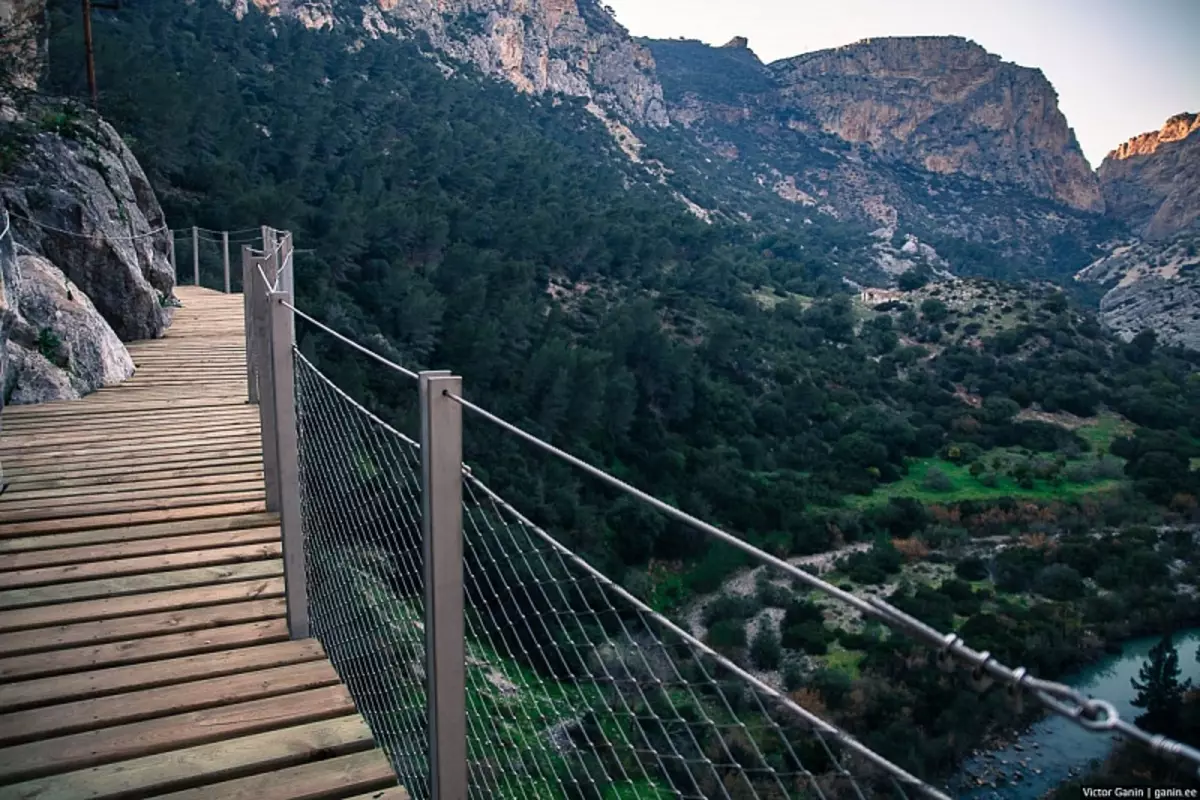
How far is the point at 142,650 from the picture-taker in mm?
2447

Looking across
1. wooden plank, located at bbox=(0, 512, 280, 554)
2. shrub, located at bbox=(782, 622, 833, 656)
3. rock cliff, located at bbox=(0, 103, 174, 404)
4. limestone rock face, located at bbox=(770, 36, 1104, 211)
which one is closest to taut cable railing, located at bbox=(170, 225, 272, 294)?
rock cliff, located at bbox=(0, 103, 174, 404)

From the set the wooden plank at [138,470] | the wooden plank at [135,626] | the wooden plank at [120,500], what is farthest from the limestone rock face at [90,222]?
the wooden plank at [135,626]

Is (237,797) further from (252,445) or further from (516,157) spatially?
(516,157)

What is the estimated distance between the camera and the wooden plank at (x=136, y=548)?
2963 mm

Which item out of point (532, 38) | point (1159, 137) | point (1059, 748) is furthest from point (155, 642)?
point (1159, 137)

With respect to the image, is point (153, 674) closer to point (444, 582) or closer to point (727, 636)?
point (444, 582)

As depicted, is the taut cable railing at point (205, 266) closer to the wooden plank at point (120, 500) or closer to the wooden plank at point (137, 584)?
the wooden plank at point (120, 500)

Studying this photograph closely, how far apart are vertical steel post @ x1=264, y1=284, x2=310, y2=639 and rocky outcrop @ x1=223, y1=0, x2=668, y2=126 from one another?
4784 cm

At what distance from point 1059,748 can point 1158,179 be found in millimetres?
117666

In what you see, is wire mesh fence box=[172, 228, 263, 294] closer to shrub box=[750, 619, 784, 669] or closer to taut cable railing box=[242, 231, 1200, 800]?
taut cable railing box=[242, 231, 1200, 800]

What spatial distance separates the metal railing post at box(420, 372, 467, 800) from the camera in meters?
1.55

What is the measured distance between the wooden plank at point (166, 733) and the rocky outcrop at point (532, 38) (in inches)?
1928

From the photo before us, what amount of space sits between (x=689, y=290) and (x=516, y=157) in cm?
1147

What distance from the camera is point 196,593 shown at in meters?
2.84
